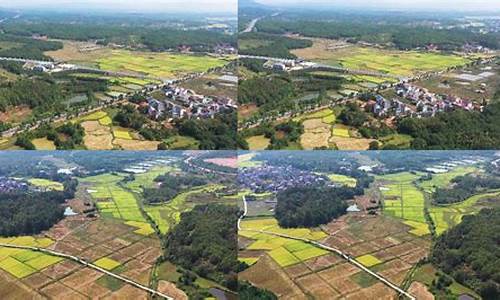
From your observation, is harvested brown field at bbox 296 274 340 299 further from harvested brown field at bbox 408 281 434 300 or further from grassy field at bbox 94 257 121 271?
grassy field at bbox 94 257 121 271

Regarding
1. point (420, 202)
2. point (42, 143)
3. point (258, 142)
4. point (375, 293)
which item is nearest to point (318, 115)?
point (258, 142)

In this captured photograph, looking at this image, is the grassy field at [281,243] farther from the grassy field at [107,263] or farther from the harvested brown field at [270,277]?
the grassy field at [107,263]

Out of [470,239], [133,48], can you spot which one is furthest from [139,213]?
[470,239]

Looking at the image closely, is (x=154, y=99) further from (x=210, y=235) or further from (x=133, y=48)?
(x=210, y=235)

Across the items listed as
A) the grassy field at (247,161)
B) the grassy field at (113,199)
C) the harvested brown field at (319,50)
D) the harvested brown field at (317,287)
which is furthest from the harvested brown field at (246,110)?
the harvested brown field at (317,287)

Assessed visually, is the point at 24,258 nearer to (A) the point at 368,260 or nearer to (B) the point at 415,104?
(A) the point at 368,260

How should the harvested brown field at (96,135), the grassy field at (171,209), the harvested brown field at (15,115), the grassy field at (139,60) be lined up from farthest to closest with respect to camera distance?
the grassy field at (171,209)
the grassy field at (139,60)
the harvested brown field at (96,135)
the harvested brown field at (15,115)
